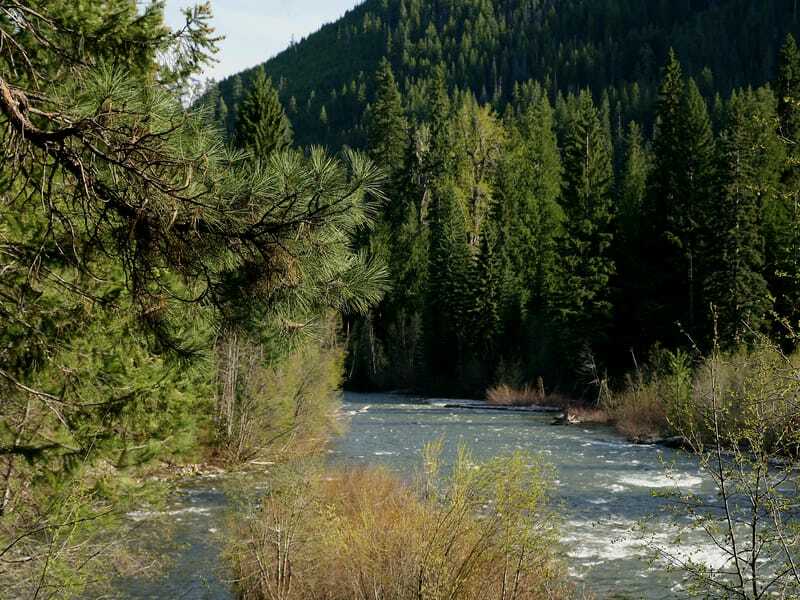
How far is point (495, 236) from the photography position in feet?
153

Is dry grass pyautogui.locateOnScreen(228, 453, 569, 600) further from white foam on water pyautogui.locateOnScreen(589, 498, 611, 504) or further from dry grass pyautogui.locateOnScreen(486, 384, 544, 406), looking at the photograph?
dry grass pyautogui.locateOnScreen(486, 384, 544, 406)

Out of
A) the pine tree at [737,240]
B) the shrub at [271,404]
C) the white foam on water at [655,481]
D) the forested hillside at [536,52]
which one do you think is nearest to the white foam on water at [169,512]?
the shrub at [271,404]

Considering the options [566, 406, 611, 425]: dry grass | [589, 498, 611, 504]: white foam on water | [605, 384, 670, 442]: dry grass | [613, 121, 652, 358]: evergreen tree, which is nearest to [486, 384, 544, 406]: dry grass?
[613, 121, 652, 358]: evergreen tree

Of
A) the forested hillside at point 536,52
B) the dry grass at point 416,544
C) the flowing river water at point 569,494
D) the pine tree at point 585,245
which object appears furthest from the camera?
the forested hillside at point 536,52

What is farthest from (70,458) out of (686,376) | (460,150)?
(460,150)

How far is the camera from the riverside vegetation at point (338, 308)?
13.1 feet

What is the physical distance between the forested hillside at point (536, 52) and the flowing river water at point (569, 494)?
81.8 meters

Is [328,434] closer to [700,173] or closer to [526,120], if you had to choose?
[700,173]

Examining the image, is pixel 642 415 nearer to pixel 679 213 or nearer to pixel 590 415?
pixel 590 415

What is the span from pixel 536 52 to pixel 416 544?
498 feet

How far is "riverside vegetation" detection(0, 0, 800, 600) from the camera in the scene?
3984 mm

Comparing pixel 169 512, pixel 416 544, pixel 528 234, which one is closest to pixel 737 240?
pixel 528 234

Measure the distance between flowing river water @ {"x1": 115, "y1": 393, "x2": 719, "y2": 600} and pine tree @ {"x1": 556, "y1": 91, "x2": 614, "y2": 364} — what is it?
729 cm

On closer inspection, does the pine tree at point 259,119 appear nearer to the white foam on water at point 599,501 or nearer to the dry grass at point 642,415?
the dry grass at point 642,415
